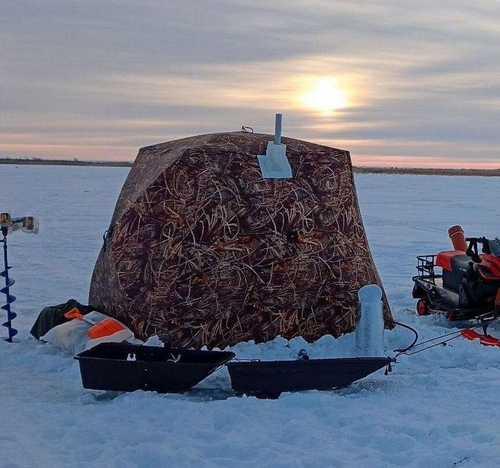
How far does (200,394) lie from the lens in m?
5.91

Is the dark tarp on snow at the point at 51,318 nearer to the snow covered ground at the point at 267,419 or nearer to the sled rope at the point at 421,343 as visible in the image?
the snow covered ground at the point at 267,419

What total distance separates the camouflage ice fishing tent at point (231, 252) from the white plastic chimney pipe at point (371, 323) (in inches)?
34.0

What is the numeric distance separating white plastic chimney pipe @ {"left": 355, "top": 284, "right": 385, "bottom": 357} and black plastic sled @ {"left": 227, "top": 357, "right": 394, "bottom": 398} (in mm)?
574

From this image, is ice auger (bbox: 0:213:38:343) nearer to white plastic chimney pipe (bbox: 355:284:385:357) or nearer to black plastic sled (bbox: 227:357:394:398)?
black plastic sled (bbox: 227:357:394:398)

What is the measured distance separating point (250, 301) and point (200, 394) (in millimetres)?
1273

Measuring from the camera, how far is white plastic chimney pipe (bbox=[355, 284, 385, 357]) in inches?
249

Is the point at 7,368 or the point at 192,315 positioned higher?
the point at 192,315

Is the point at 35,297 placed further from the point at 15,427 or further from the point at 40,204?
the point at 40,204

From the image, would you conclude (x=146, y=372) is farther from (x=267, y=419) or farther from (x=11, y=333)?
(x=11, y=333)

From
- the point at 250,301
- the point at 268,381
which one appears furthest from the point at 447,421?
the point at 250,301

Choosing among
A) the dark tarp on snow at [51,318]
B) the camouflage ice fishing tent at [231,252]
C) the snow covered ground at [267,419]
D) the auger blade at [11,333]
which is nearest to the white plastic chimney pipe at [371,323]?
the snow covered ground at [267,419]

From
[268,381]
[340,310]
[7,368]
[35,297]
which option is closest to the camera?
[268,381]

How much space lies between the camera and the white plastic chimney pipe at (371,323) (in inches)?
249

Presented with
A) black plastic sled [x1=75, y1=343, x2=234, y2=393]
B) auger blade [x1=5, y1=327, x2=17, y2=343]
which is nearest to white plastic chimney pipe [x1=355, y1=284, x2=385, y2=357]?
black plastic sled [x1=75, y1=343, x2=234, y2=393]
